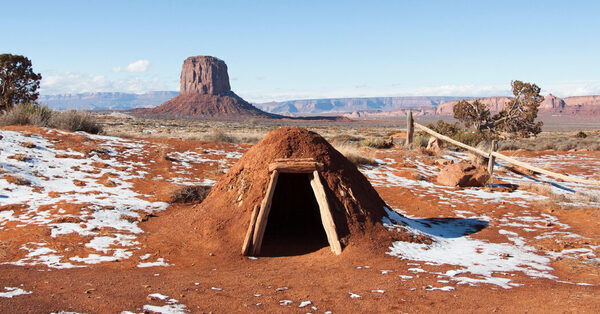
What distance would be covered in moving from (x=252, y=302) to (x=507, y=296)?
2.55 metres

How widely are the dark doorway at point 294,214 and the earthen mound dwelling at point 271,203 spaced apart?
27 mm

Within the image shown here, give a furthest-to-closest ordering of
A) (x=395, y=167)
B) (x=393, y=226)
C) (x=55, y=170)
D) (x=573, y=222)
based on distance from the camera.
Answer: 1. (x=395, y=167)
2. (x=55, y=170)
3. (x=573, y=222)
4. (x=393, y=226)

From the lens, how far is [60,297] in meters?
4.07

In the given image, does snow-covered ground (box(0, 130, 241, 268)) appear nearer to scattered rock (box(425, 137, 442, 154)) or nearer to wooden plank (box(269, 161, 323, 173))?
wooden plank (box(269, 161, 323, 173))

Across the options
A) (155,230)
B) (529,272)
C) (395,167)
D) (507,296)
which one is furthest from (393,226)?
(395,167)

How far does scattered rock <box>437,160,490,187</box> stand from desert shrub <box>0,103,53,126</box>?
1276 cm

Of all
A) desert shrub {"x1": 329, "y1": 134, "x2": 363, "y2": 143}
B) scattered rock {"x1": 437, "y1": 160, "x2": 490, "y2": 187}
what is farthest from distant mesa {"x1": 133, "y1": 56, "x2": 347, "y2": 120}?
scattered rock {"x1": 437, "y1": 160, "x2": 490, "y2": 187}

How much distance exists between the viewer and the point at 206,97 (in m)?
110

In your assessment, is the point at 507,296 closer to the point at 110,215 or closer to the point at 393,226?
the point at 393,226

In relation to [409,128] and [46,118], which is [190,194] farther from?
[409,128]

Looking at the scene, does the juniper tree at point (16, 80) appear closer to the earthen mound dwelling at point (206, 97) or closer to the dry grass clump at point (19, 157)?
the dry grass clump at point (19, 157)

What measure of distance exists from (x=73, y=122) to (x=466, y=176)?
12797mm

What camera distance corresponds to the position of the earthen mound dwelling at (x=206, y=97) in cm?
9775

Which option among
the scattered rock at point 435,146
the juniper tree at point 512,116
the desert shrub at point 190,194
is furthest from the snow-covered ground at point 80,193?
the juniper tree at point 512,116
